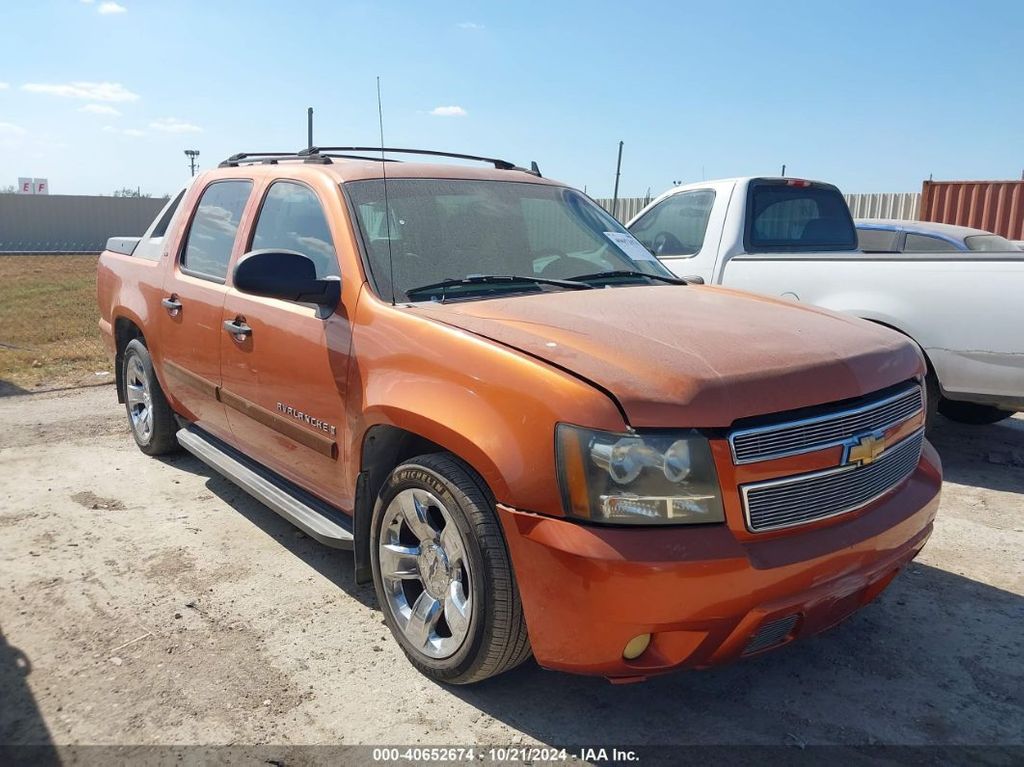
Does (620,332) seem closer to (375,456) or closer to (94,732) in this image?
(375,456)

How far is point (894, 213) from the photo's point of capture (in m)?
16.4

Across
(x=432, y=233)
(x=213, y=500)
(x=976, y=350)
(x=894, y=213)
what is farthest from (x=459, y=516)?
(x=894, y=213)

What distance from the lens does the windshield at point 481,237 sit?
330 centimetres

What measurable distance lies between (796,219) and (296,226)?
473cm

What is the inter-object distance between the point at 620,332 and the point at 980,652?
1946 millimetres

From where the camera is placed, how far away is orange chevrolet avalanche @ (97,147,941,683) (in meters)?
2.31

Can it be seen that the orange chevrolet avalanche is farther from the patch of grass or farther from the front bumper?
the patch of grass

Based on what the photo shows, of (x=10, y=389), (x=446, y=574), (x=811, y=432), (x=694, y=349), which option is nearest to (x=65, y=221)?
(x=10, y=389)

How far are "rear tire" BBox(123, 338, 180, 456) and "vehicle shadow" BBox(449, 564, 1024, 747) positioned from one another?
3.21 m

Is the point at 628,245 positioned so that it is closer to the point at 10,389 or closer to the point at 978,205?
the point at 10,389

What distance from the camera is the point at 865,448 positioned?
2615mm

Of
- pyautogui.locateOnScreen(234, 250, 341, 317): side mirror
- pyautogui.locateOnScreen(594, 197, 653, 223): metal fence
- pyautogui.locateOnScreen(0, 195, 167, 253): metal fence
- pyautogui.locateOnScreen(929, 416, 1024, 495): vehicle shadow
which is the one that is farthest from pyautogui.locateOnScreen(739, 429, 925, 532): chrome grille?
pyautogui.locateOnScreen(0, 195, 167, 253): metal fence

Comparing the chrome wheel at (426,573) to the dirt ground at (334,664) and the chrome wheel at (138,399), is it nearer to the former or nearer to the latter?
the dirt ground at (334,664)

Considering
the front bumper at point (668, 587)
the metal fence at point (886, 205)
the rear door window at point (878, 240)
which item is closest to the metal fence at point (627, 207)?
the metal fence at point (886, 205)
